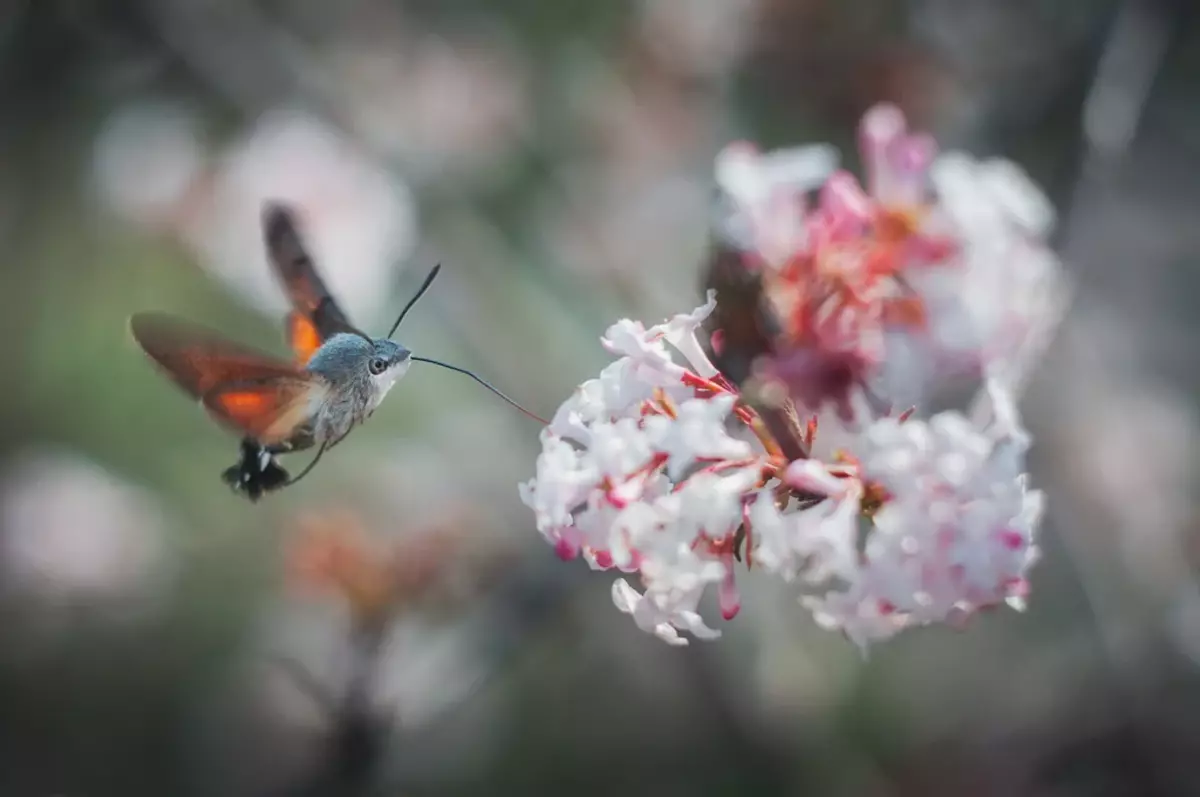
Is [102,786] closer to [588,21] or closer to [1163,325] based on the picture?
[588,21]

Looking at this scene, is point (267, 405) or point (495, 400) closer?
point (267, 405)

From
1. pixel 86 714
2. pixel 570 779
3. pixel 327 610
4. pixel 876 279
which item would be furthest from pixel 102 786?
pixel 876 279

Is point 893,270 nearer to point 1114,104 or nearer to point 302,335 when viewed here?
point 302,335

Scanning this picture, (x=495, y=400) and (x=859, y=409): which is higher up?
(x=495, y=400)

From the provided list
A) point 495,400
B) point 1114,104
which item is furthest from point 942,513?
point 495,400

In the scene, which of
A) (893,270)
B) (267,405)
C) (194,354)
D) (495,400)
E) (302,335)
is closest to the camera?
(893,270)

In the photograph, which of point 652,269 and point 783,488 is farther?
point 652,269

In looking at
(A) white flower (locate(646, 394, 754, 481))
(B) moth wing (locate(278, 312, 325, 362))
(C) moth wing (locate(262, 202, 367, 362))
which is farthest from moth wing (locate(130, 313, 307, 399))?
(A) white flower (locate(646, 394, 754, 481))

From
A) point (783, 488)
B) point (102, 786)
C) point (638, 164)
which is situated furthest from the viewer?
point (638, 164)
